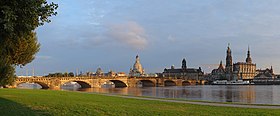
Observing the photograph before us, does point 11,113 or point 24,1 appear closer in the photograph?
point 24,1

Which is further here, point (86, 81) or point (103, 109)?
point (86, 81)

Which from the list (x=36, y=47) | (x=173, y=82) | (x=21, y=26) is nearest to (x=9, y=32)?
(x=21, y=26)

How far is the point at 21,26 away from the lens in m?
10.8

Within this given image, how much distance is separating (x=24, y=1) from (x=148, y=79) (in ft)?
481

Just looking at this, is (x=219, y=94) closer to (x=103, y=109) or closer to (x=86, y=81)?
(x=86, y=81)

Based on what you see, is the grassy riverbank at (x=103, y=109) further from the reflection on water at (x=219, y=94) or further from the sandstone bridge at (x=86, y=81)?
the sandstone bridge at (x=86, y=81)

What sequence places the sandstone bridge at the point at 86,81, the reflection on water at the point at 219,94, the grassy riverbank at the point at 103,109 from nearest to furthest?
the grassy riverbank at the point at 103,109, the reflection on water at the point at 219,94, the sandstone bridge at the point at 86,81

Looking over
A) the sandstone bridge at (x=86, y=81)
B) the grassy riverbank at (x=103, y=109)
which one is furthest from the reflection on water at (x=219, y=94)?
the grassy riverbank at (x=103, y=109)

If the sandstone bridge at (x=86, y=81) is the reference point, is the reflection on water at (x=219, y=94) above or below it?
below

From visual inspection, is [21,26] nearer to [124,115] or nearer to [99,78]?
[124,115]

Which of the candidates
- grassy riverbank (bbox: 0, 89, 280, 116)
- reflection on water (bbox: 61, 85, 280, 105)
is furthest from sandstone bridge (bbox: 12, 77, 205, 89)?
grassy riverbank (bbox: 0, 89, 280, 116)

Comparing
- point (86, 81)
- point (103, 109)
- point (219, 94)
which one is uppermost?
point (103, 109)

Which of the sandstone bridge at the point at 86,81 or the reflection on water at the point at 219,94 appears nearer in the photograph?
the reflection on water at the point at 219,94

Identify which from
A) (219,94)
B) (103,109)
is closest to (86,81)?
(219,94)
